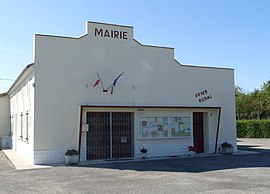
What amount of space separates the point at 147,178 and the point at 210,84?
31.4ft

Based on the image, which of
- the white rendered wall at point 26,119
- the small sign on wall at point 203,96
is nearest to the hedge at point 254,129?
the small sign on wall at point 203,96

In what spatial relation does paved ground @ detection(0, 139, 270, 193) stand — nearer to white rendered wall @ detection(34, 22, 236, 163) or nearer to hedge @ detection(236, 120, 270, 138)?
white rendered wall @ detection(34, 22, 236, 163)

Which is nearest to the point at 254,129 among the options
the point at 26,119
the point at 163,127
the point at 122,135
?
the point at 163,127

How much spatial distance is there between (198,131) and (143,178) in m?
8.66

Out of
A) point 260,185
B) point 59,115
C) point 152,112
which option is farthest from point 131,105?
point 260,185

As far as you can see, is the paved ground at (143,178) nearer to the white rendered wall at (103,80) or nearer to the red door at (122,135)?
the red door at (122,135)

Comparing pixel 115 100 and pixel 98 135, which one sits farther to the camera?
pixel 115 100

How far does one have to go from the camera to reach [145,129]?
1675cm

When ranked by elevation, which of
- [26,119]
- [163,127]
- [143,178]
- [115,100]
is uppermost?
[115,100]

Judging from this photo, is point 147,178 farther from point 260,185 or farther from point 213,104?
point 213,104

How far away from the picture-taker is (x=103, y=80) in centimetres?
1608

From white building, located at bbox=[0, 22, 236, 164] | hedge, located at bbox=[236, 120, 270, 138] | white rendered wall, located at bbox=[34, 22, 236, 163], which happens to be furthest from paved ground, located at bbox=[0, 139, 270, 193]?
hedge, located at bbox=[236, 120, 270, 138]

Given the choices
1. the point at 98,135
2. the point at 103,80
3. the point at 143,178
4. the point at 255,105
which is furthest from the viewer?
the point at 255,105

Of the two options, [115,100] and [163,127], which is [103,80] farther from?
[163,127]
